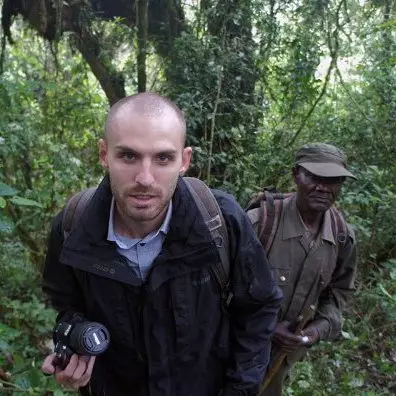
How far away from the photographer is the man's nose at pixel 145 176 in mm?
1523

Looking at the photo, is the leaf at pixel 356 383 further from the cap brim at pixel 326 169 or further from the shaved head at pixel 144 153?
the shaved head at pixel 144 153

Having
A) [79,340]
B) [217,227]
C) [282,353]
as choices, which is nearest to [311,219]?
[282,353]

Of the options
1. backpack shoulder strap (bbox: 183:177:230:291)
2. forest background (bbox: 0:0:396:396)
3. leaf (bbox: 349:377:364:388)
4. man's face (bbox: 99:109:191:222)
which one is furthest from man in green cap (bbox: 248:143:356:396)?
forest background (bbox: 0:0:396:396)

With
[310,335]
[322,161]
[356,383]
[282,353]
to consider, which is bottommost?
[356,383]

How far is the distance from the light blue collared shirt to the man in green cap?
1056 millimetres

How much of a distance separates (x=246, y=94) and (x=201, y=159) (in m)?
1.24

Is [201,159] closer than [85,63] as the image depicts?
Yes

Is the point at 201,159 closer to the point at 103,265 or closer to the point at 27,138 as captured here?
the point at 27,138

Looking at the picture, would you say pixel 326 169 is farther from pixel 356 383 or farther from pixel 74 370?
pixel 356 383

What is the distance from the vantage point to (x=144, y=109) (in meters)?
1.54

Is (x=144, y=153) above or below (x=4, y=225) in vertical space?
above

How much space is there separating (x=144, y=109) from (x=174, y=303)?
68 centimetres

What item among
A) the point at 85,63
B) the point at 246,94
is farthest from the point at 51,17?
the point at 246,94

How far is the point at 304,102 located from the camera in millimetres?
6070
